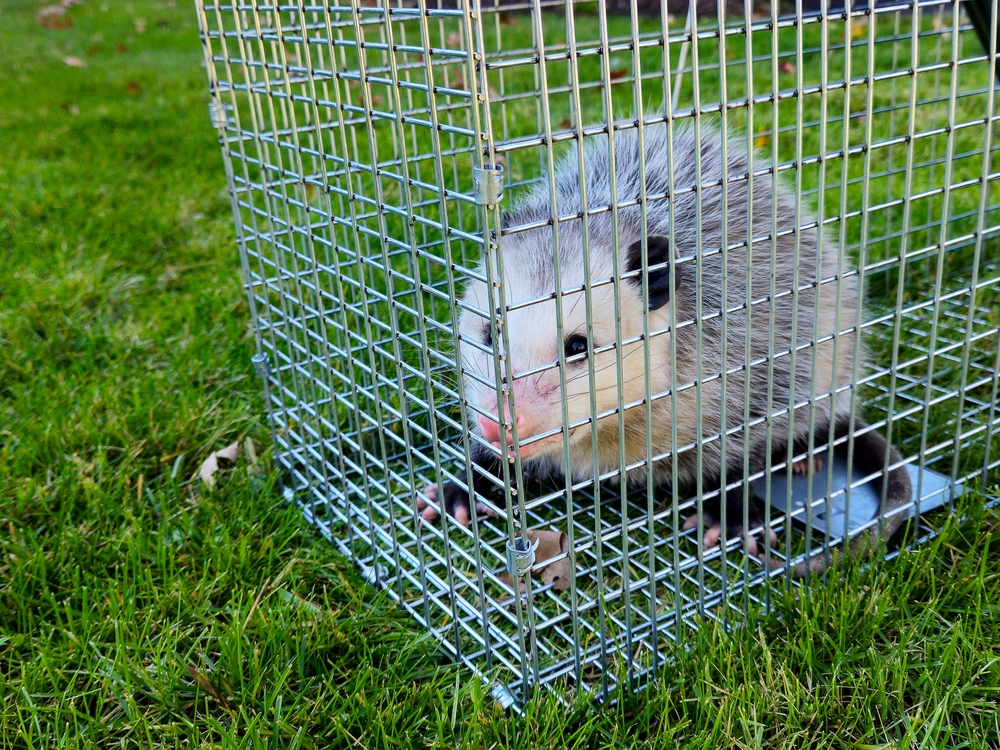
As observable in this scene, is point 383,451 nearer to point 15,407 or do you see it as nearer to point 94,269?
point 15,407

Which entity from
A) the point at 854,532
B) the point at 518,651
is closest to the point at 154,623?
→ the point at 518,651

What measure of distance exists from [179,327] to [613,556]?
157cm

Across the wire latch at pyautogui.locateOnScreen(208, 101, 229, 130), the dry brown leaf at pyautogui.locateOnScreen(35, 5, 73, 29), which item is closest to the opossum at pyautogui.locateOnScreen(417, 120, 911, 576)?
the wire latch at pyautogui.locateOnScreen(208, 101, 229, 130)

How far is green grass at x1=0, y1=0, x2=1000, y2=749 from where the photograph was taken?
1360mm

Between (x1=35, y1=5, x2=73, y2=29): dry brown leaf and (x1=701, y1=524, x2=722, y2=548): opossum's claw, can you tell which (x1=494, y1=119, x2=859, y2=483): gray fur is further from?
(x1=35, y1=5, x2=73, y2=29): dry brown leaf

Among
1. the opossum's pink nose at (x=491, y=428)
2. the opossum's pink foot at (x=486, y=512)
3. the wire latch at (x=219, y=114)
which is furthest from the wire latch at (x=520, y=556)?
the wire latch at (x=219, y=114)

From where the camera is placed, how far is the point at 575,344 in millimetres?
1662

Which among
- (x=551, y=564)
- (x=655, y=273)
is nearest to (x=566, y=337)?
(x=655, y=273)

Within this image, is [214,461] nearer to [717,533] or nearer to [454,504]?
[454,504]

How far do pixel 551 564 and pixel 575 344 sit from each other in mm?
445

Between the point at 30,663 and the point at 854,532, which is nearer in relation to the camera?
the point at 30,663

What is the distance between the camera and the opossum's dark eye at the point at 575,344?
166 cm

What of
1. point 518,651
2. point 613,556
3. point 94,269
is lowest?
point 613,556

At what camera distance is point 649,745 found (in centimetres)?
132
